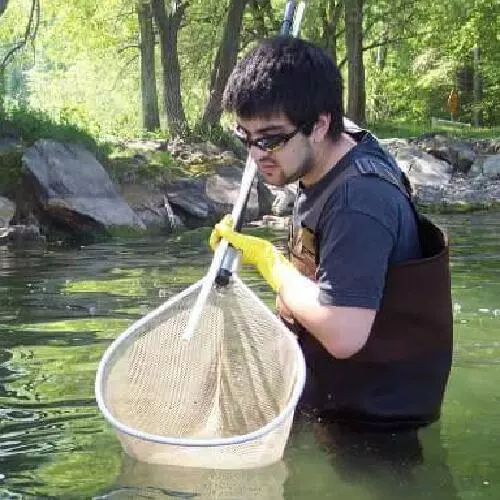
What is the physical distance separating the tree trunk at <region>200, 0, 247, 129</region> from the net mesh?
52.7ft

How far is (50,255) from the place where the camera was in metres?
11.4

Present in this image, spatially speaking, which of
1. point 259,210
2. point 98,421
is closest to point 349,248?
point 98,421

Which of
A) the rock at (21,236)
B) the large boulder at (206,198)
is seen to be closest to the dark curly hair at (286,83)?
the rock at (21,236)

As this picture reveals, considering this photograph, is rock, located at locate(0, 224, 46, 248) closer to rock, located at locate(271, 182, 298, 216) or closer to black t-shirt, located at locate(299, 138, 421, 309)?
rock, located at locate(271, 182, 298, 216)

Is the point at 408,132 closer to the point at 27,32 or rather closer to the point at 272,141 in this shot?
Answer: the point at 27,32

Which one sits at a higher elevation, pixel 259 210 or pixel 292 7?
pixel 292 7

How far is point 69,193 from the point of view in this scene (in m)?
13.5

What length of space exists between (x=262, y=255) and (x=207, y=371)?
65 centimetres

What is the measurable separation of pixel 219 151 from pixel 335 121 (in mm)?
15261

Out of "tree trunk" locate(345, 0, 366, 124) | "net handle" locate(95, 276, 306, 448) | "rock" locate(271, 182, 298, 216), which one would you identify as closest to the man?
"net handle" locate(95, 276, 306, 448)

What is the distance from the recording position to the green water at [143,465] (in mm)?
3660

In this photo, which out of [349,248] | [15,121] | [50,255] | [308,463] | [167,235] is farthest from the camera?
[15,121]

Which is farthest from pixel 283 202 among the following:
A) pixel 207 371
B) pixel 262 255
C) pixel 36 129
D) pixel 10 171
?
pixel 262 255

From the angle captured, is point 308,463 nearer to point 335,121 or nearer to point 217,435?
point 217,435
